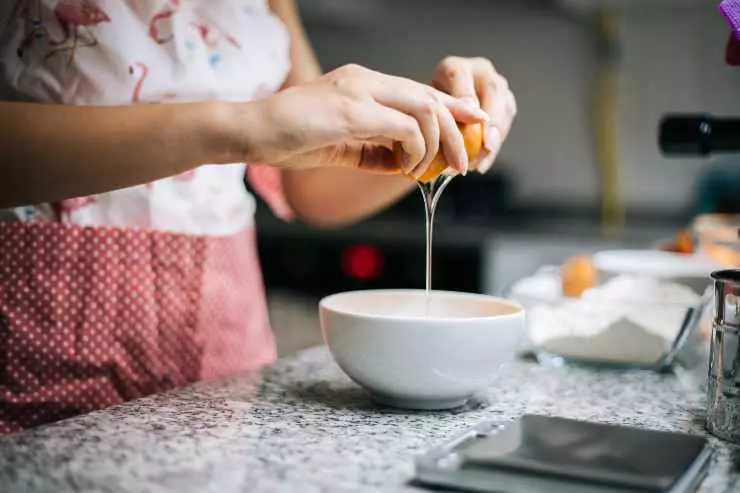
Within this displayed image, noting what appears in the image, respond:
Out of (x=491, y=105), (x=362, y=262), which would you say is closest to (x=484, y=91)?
(x=491, y=105)

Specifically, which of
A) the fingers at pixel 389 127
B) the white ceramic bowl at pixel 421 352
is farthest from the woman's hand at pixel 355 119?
the white ceramic bowl at pixel 421 352

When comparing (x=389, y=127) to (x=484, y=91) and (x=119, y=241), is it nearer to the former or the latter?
(x=484, y=91)

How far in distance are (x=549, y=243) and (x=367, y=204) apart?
123cm

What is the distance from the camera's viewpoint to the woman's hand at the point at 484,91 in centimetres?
90

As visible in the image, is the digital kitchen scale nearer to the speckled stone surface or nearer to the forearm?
the speckled stone surface

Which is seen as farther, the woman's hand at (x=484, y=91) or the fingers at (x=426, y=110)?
the woman's hand at (x=484, y=91)

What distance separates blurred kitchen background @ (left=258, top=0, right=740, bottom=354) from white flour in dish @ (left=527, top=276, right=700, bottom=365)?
1.40m

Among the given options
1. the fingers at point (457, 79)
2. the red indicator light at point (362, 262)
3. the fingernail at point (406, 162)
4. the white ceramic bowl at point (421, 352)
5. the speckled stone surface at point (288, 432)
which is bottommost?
the red indicator light at point (362, 262)

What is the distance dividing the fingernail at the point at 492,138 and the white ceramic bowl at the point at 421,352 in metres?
0.17

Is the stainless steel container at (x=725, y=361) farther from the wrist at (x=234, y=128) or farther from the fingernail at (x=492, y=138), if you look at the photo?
the wrist at (x=234, y=128)

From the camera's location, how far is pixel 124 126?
30.4 inches

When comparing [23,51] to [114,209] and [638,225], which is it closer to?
[114,209]

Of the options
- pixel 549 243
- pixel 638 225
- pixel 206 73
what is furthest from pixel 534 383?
pixel 638 225

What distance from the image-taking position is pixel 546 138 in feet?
9.60
